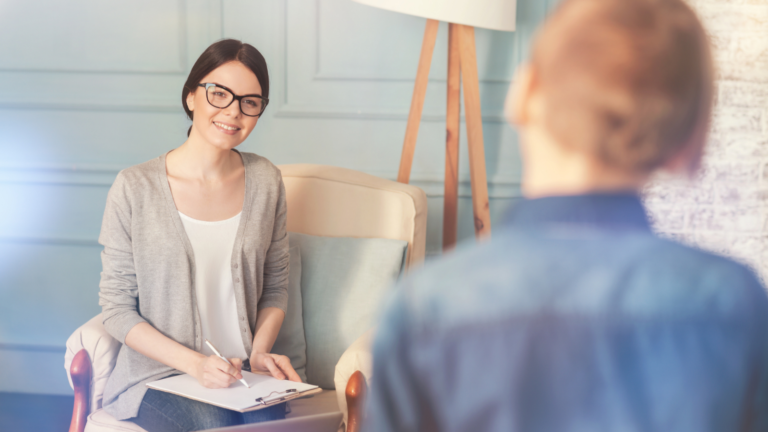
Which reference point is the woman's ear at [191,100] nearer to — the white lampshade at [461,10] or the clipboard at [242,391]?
the white lampshade at [461,10]

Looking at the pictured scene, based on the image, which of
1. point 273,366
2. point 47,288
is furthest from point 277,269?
point 47,288

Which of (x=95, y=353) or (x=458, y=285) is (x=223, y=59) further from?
(x=458, y=285)

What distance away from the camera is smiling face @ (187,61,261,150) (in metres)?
1.50

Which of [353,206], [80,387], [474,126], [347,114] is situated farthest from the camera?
[347,114]

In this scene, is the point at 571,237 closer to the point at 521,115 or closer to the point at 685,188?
the point at 521,115

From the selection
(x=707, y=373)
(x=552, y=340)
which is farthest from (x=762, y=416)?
(x=552, y=340)

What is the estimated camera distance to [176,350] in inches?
53.9

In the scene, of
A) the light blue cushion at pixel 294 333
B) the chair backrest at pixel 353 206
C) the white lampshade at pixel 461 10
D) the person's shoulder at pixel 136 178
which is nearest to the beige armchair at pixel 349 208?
the chair backrest at pixel 353 206

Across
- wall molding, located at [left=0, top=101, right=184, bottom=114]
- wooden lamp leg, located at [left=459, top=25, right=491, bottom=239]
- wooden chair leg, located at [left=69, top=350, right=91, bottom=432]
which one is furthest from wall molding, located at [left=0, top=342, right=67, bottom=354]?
wooden lamp leg, located at [left=459, top=25, right=491, bottom=239]

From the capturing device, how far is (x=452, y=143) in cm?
203

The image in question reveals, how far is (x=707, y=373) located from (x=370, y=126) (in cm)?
195

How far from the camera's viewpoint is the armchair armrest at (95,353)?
1.45 m

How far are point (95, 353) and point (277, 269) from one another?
1.59 feet

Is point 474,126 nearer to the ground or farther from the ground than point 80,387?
farther from the ground
